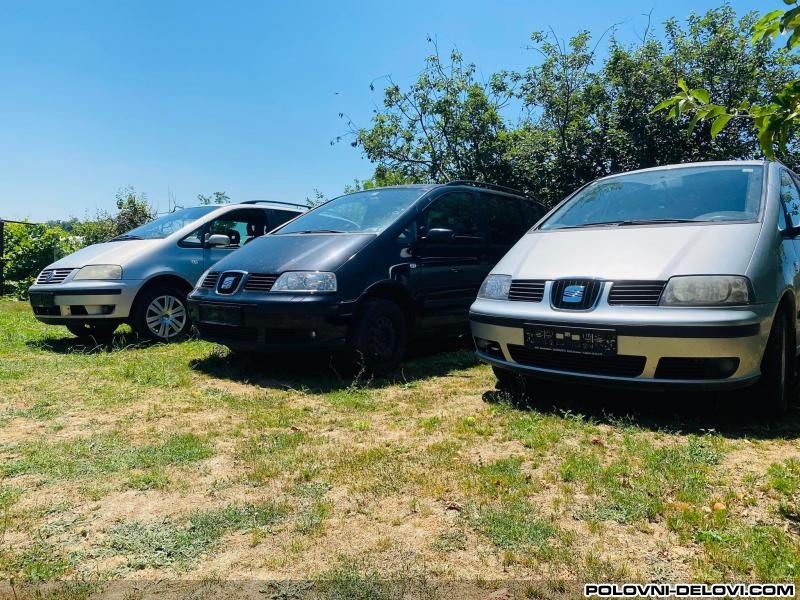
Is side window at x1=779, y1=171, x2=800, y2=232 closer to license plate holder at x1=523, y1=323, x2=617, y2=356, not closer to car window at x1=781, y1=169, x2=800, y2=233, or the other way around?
car window at x1=781, y1=169, x2=800, y2=233

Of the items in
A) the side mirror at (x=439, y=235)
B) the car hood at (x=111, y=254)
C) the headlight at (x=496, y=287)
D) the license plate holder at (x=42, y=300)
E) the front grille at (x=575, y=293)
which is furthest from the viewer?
the car hood at (x=111, y=254)

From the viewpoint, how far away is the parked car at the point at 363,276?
5.09 meters

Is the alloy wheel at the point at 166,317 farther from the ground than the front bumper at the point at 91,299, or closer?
closer

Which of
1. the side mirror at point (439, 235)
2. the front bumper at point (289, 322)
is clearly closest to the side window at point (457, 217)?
the side mirror at point (439, 235)

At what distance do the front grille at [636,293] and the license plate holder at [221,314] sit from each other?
3.01 m

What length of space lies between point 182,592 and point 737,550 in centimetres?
199

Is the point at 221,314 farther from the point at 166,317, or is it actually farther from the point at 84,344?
the point at 84,344

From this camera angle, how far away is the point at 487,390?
486cm

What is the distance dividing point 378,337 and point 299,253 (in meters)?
1.01

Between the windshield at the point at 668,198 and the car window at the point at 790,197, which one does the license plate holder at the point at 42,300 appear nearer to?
the windshield at the point at 668,198

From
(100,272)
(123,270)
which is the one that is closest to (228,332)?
(123,270)

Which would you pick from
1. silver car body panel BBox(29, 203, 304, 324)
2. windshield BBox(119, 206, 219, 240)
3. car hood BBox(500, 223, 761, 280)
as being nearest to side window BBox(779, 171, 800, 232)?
car hood BBox(500, 223, 761, 280)

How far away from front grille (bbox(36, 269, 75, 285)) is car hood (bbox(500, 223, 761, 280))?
5228 mm

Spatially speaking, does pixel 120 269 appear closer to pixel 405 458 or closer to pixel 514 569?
pixel 405 458
